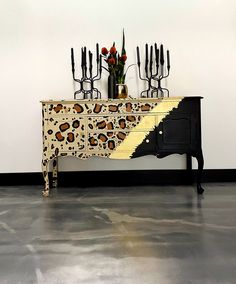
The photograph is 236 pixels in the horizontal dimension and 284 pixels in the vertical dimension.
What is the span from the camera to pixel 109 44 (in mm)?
3779

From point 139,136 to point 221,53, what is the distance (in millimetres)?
1316

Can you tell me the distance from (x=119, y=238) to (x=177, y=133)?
1462 mm

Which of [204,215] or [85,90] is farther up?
[85,90]

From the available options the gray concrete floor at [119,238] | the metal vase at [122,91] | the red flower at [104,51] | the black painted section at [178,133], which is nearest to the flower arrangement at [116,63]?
the red flower at [104,51]

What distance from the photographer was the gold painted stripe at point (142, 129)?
3.18 metres

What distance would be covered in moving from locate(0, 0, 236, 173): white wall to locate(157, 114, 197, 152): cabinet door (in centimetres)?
61

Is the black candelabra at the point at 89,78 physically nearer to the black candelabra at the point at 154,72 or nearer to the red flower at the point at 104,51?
the red flower at the point at 104,51

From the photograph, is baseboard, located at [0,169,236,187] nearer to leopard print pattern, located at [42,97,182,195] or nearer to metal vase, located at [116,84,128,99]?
leopard print pattern, located at [42,97,182,195]

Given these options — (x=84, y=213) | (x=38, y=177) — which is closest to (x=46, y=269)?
(x=84, y=213)

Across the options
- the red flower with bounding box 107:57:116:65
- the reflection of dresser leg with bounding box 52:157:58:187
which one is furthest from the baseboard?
the red flower with bounding box 107:57:116:65

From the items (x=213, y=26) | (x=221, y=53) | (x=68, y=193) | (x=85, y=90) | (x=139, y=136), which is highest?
(x=213, y=26)

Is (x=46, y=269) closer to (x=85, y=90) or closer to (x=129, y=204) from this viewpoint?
(x=129, y=204)

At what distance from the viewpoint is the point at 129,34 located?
3.78 m

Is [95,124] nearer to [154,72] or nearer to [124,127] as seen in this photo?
[124,127]
